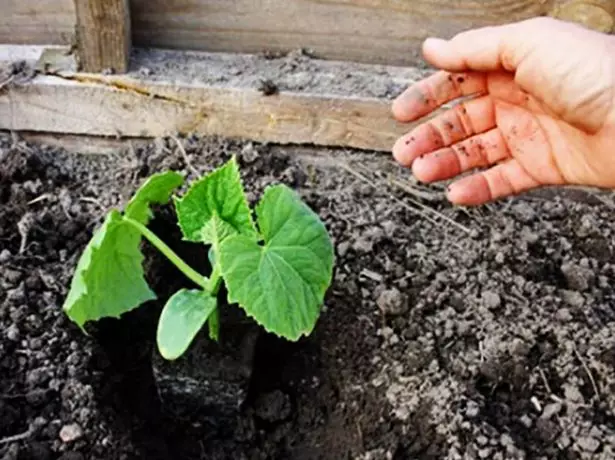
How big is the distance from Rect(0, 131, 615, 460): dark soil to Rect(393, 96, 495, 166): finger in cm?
14

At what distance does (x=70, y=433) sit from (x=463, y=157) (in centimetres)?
72

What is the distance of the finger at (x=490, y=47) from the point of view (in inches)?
57.8

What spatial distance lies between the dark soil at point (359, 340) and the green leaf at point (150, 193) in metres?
0.17

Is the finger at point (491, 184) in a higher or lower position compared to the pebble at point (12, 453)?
higher

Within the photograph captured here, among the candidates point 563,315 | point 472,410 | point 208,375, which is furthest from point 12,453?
point 563,315

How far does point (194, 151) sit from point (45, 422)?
554 millimetres

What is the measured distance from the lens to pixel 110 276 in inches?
57.0

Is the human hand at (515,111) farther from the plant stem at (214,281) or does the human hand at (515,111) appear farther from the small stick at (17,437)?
the small stick at (17,437)

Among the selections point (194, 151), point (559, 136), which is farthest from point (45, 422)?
point (559, 136)

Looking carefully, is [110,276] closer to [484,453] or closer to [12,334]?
[12,334]

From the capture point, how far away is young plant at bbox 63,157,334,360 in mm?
1352

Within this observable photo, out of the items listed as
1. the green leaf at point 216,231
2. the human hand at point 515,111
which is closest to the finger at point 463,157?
the human hand at point 515,111

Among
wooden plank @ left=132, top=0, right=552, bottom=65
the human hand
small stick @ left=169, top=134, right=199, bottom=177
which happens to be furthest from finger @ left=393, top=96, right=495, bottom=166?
small stick @ left=169, top=134, right=199, bottom=177

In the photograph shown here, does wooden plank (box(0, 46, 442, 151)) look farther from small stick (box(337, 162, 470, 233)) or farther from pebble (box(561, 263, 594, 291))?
pebble (box(561, 263, 594, 291))
